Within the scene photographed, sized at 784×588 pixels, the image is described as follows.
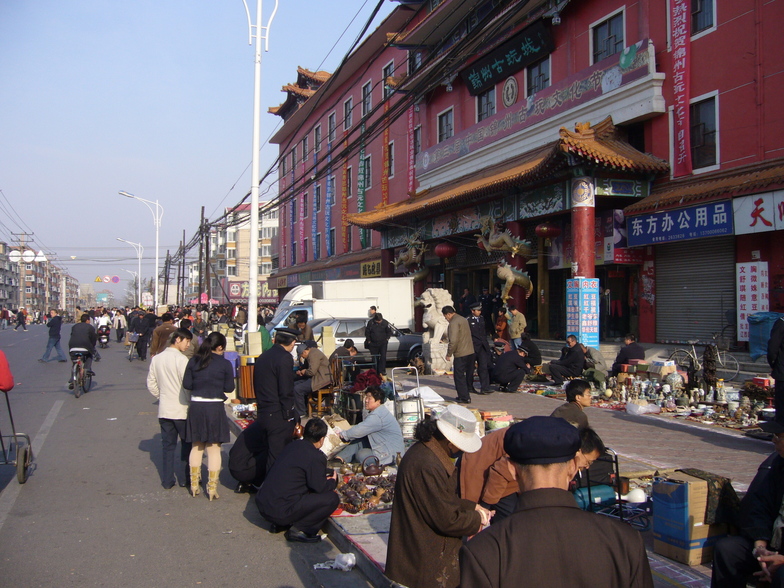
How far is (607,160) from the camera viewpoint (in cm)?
1492

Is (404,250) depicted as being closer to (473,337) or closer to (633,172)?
(633,172)

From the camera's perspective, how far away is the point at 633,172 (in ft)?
51.0

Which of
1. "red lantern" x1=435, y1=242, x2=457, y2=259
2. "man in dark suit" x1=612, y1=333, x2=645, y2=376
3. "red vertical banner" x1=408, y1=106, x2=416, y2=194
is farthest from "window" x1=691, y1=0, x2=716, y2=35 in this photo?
"red vertical banner" x1=408, y1=106, x2=416, y2=194

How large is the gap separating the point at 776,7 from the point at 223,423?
532 inches

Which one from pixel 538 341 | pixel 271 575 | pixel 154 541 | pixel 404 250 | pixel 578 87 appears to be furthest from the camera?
pixel 404 250

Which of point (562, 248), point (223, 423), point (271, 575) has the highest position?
point (562, 248)

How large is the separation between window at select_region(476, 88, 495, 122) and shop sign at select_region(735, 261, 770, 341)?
424 inches

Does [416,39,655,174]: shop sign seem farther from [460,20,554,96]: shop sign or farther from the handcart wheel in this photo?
the handcart wheel

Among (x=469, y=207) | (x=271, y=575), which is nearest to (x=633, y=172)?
(x=469, y=207)

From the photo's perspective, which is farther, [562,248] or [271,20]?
[562,248]

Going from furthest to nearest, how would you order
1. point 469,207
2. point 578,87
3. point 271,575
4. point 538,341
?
1. point 469,207
2. point 538,341
3. point 578,87
4. point 271,575

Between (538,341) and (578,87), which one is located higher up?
(578,87)

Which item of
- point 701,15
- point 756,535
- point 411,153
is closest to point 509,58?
point 701,15

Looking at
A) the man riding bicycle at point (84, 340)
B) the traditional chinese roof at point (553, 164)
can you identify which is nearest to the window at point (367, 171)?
the traditional chinese roof at point (553, 164)
